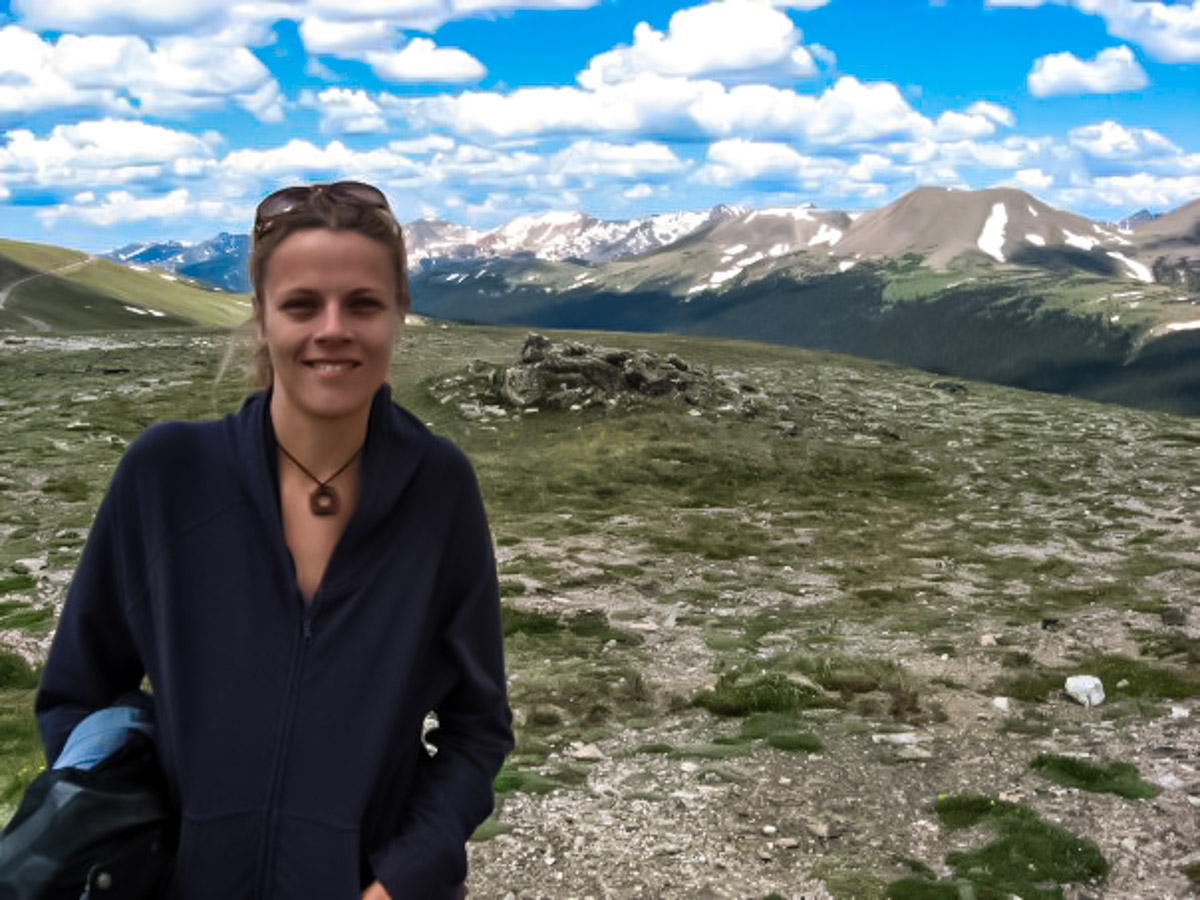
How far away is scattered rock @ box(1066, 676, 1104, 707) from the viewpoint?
52.9 ft

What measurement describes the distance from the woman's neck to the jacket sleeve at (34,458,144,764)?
0.68 meters

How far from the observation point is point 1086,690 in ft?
53.4

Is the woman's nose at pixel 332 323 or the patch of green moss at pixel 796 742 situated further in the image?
the patch of green moss at pixel 796 742

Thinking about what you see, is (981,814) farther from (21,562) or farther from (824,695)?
(21,562)

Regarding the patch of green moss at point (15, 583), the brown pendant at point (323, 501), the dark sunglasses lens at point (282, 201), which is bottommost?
the patch of green moss at point (15, 583)

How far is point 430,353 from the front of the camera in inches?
2773

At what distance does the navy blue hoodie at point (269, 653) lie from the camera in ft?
12.2

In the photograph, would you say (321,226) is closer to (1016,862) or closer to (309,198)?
(309,198)

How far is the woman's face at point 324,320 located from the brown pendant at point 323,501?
306 mm

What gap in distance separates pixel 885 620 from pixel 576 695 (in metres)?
8.31

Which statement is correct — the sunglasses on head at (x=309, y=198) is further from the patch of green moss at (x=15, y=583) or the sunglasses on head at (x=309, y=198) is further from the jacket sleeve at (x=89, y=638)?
the patch of green moss at (x=15, y=583)

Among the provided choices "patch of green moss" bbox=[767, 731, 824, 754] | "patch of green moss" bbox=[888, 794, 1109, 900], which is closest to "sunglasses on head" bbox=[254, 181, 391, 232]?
"patch of green moss" bbox=[888, 794, 1109, 900]

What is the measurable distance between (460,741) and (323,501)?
4.23 ft

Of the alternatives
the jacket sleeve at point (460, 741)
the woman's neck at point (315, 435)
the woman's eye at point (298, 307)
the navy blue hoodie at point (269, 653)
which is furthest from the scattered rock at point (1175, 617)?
the woman's eye at point (298, 307)
